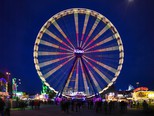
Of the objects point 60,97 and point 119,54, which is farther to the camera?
→ point 60,97

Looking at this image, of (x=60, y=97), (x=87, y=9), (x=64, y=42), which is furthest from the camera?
(x=60, y=97)

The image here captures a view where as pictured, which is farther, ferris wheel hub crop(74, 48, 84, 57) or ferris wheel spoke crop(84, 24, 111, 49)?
ferris wheel hub crop(74, 48, 84, 57)

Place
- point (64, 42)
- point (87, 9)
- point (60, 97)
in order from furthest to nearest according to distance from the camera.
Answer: point (60, 97) < point (87, 9) < point (64, 42)

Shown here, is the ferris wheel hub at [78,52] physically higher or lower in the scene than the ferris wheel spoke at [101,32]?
lower

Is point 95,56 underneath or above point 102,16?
underneath

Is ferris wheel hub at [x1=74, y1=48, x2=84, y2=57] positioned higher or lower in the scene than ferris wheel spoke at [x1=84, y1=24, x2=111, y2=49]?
lower

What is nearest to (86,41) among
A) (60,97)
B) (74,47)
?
(74,47)

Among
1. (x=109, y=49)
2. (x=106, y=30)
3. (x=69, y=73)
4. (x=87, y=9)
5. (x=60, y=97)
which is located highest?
(x=87, y=9)

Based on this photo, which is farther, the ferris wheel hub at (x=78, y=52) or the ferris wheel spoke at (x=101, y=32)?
the ferris wheel hub at (x=78, y=52)

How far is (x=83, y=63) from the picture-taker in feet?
145

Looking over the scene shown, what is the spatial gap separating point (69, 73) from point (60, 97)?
8164 millimetres

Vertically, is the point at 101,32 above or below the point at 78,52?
above

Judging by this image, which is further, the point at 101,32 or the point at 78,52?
the point at 101,32

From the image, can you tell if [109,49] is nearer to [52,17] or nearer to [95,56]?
[95,56]
